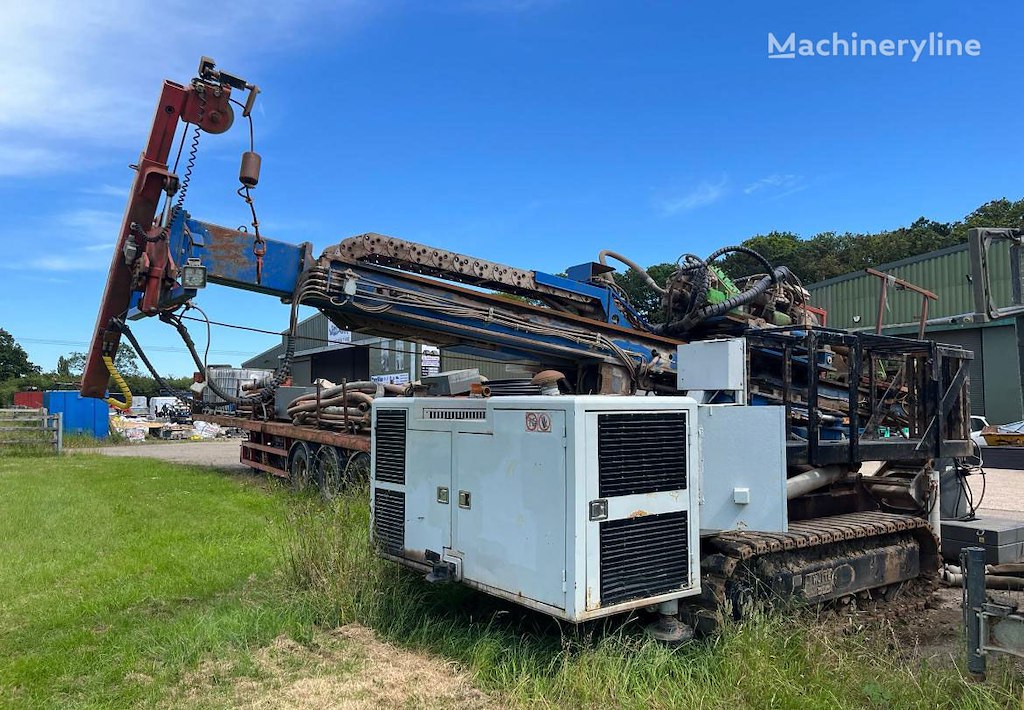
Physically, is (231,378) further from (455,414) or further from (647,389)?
(455,414)

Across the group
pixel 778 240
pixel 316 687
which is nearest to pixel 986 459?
pixel 316 687

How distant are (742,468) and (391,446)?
8.21 ft

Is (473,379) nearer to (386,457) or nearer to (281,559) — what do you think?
(386,457)

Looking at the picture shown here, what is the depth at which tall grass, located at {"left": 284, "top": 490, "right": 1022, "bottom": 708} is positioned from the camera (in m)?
3.77

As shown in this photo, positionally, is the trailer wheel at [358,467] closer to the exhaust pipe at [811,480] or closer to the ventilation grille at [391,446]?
the ventilation grille at [391,446]

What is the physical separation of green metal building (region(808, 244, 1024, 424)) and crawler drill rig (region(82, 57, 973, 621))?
12562mm

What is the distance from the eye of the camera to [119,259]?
Answer: 616 cm

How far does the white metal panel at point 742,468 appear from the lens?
4680mm

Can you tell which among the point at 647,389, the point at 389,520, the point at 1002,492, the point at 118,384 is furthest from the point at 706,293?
the point at 1002,492

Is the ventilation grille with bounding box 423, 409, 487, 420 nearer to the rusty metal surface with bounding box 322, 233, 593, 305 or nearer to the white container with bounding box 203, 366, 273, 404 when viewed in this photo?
the rusty metal surface with bounding box 322, 233, 593, 305

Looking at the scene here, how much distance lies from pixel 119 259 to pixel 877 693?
618 centimetres

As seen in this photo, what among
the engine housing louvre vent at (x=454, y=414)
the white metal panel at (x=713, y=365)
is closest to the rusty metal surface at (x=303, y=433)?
the engine housing louvre vent at (x=454, y=414)

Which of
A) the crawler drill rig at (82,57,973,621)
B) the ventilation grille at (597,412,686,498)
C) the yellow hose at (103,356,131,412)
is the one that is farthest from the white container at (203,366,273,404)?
the ventilation grille at (597,412,686,498)

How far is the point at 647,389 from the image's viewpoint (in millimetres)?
7988
